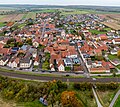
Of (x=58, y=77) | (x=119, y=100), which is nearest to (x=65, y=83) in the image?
(x=58, y=77)

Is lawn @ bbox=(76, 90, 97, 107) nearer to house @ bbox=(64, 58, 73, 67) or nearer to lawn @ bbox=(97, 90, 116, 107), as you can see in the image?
lawn @ bbox=(97, 90, 116, 107)

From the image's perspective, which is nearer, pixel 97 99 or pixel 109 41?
pixel 97 99

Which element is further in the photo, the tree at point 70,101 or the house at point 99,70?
the house at point 99,70

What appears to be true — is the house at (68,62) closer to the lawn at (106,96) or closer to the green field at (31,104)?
the lawn at (106,96)

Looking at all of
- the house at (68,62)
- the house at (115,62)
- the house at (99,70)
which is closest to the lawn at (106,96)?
the house at (99,70)

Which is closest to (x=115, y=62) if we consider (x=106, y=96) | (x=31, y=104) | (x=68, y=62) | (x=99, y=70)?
(x=99, y=70)

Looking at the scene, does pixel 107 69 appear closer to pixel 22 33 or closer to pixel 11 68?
pixel 11 68

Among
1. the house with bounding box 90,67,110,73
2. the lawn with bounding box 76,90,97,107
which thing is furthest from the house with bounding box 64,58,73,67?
the lawn with bounding box 76,90,97,107

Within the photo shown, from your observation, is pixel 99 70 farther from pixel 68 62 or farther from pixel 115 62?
pixel 68 62
